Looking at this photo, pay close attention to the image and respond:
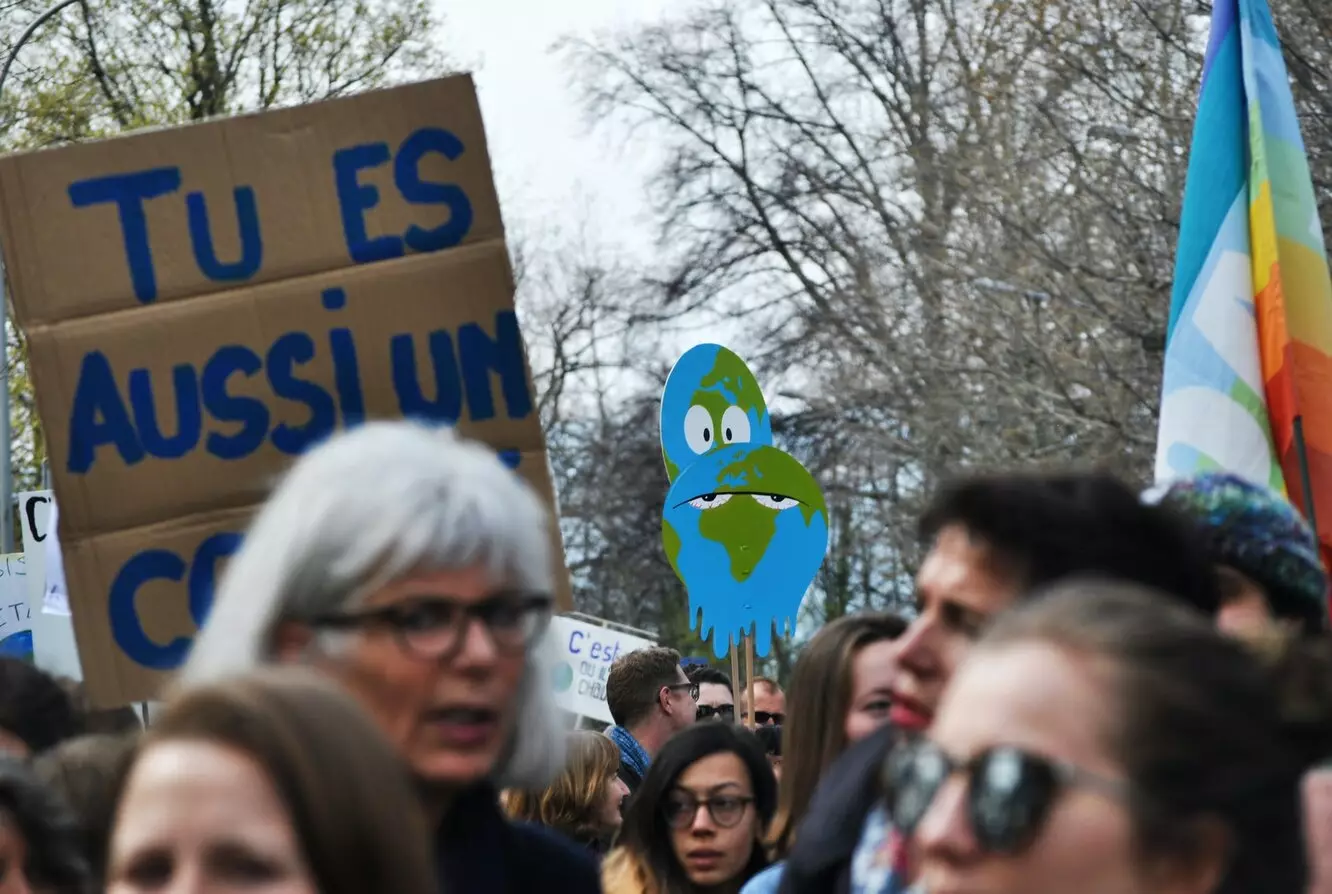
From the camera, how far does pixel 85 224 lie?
3.77m

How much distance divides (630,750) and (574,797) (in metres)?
1.36

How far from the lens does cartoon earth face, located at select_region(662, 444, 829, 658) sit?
9.18 metres

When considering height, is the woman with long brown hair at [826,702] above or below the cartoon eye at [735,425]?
below

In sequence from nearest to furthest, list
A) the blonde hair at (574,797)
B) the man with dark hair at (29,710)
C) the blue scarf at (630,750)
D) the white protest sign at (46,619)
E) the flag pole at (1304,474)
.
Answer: the man with dark hair at (29,710) → the flag pole at (1304,474) → the blonde hair at (574,797) → the blue scarf at (630,750) → the white protest sign at (46,619)

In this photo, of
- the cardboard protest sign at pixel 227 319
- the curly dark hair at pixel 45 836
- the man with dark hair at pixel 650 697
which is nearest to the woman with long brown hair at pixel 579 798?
the man with dark hair at pixel 650 697

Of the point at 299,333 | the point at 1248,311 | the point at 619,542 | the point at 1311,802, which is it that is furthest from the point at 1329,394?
the point at 619,542

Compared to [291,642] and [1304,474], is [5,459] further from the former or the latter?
[291,642]

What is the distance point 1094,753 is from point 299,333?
202 cm

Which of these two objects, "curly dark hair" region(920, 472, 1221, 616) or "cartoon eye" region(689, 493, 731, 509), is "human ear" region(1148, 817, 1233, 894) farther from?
"cartoon eye" region(689, 493, 731, 509)

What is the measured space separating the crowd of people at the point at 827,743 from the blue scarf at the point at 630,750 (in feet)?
12.0

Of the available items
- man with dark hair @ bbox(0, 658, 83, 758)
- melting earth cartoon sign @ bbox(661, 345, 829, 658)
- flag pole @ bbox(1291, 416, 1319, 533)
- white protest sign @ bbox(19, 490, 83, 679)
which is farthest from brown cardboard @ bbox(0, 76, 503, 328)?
melting earth cartoon sign @ bbox(661, 345, 829, 658)

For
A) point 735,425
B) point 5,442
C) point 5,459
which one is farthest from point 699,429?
point 5,442

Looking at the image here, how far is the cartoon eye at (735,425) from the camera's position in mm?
10250

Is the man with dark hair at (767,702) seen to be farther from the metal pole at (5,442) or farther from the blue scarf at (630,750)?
the metal pole at (5,442)
